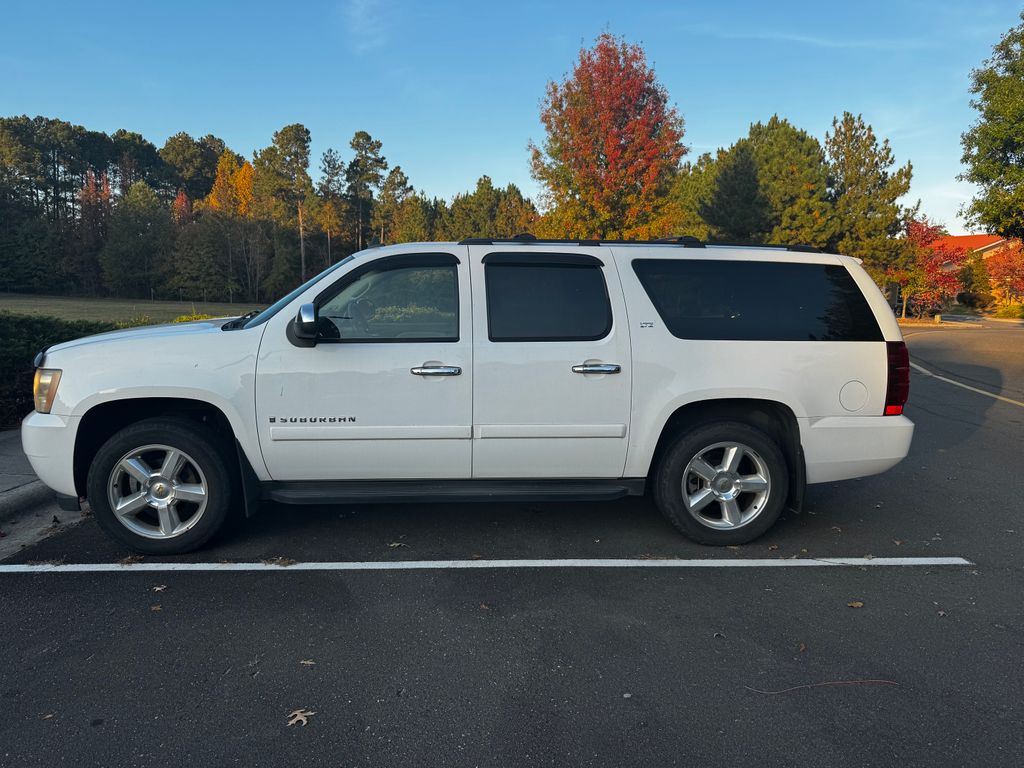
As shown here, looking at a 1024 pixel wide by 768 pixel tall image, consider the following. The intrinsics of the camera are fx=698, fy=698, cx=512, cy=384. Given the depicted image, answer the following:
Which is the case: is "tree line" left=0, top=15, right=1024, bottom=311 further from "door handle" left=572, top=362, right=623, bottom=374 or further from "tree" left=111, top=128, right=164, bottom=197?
"door handle" left=572, top=362, right=623, bottom=374

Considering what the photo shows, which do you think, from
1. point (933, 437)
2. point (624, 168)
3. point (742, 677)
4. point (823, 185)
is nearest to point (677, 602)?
point (742, 677)

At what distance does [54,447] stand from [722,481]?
4.17 m

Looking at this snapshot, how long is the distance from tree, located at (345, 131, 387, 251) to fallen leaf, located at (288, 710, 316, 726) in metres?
72.0

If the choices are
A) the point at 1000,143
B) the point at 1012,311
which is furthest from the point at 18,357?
the point at 1012,311

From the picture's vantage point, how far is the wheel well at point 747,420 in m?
4.57

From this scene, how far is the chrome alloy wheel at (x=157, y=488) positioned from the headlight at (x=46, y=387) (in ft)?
1.84

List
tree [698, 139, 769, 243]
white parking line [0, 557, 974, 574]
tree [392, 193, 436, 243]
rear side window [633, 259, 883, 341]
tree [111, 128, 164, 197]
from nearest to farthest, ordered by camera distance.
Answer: white parking line [0, 557, 974, 574] → rear side window [633, 259, 883, 341] → tree [698, 139, 769, 243] → tree [392, 193, 436, 243] → tree [111, 128, 164, 197]

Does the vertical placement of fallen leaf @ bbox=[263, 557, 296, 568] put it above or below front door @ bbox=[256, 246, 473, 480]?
below

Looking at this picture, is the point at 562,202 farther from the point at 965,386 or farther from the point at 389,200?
the point at 389,200

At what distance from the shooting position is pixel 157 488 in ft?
14.2

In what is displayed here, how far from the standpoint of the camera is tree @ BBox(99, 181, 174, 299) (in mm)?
56875

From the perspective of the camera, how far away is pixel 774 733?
266cm

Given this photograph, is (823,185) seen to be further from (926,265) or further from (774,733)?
(774,733)

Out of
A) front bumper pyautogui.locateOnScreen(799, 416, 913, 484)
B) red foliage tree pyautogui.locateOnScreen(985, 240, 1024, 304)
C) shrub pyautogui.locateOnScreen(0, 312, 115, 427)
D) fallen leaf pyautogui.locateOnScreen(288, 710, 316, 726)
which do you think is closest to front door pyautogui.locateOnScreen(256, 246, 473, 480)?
fallen leaf pyautogui.locateOnScreen(288, 710, 316, 726)
